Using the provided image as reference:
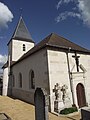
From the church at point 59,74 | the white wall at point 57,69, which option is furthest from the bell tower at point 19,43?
the white wall at point 57,69

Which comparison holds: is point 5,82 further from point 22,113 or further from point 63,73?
point 63,73

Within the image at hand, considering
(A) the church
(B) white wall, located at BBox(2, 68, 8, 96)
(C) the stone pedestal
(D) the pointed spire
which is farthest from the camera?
(D) the pointed spire

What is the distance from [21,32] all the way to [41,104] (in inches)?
878

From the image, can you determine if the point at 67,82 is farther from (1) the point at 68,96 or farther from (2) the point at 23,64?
(2) the point at 23,64

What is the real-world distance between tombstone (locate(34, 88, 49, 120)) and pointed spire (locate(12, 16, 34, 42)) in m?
20.3

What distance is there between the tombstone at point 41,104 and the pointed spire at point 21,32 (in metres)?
20.3

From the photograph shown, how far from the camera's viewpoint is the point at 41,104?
542 cm

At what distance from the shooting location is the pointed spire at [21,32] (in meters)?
24.9

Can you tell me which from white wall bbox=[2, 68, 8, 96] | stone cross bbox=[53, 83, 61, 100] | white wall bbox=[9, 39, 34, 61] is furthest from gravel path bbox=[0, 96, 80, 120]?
white wall bbox=[9, 39, 34, 61]

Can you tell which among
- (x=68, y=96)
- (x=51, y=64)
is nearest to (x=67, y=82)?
(x=68, y=96)

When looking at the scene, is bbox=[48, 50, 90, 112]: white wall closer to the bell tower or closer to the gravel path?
the gravel path

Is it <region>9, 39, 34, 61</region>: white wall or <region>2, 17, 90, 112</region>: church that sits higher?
<region>9, 39, 34, 61</region>: white wall

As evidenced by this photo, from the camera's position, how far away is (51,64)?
35.0ft

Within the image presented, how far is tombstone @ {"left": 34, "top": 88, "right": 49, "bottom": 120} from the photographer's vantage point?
5.20m
